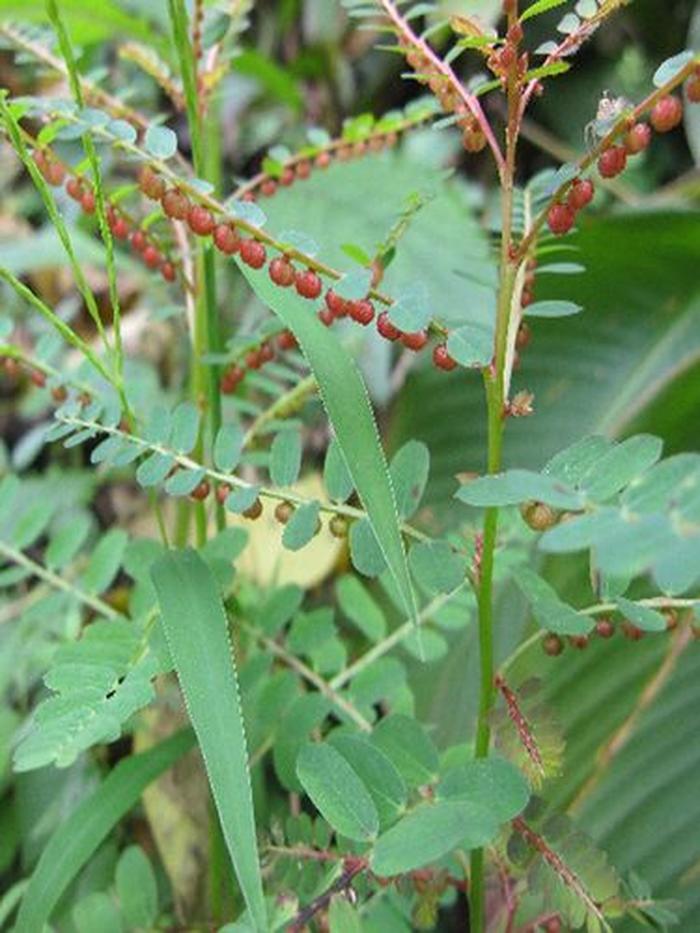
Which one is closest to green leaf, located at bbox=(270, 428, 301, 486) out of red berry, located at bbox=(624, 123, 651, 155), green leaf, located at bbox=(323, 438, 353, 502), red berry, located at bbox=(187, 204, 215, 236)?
green leaf, located at bbox=(323, 438, 353, 502)

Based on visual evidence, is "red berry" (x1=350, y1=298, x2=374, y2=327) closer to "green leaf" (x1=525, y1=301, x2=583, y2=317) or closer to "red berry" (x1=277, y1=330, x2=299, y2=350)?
"green leaf" (x1=525, y1=301, x2=583, y2=317)

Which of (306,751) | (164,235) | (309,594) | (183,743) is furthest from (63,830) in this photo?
(309,594)

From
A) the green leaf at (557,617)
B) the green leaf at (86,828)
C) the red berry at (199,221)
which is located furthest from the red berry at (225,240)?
the green leaf at (86,828)

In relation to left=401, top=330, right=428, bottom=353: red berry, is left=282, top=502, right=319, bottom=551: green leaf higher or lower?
lower

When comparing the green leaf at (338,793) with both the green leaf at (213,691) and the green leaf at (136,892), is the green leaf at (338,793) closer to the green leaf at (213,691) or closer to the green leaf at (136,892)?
the green leaf at (213,691)

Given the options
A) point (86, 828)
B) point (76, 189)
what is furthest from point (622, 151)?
point (86, 828)

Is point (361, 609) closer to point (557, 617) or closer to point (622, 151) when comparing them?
point (557, 617)
